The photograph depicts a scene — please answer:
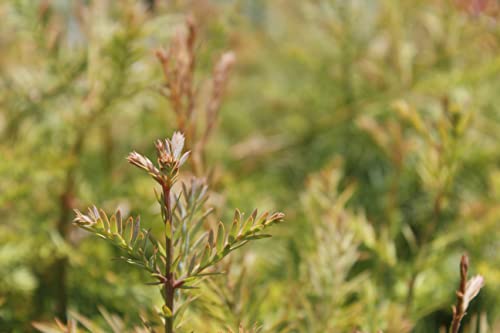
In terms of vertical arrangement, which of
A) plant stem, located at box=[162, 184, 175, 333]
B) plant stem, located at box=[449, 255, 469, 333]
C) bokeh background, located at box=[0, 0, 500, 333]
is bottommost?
plant stem, located at box=[449, 255, 469, 333]

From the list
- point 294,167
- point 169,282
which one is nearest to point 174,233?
point 169,282

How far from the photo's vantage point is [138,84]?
23.0 inches

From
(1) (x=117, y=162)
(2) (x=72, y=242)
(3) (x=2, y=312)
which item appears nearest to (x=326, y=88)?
(1) (x=117, y=162)

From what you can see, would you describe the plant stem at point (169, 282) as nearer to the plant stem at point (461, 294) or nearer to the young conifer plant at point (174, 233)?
the young conifer plant at point (174, 233)

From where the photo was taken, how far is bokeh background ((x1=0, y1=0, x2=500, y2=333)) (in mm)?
463

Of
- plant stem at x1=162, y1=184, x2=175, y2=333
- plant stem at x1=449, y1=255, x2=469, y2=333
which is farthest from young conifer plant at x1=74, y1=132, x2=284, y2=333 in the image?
plant stem at x1=449, y1=255, x2=469, y2=333

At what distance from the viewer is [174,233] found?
290 millimetres

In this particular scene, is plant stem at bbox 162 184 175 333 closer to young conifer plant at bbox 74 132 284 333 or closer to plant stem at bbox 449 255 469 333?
young conifer plant at bbox 74 132 284 333

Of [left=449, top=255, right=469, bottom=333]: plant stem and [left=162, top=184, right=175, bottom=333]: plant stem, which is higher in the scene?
[left=162, top=184, right=175, bottom=333]: plant stem

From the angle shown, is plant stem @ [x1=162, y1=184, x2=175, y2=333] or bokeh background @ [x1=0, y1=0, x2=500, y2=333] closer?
plant stem @ [x1=162, y1=184, x2=175, y2=333]

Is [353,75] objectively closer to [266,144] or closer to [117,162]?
[266,144]

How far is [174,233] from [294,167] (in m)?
0.57

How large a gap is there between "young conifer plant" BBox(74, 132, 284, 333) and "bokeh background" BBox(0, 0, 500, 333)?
2.7 inches

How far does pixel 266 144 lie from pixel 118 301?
0.45 metres
